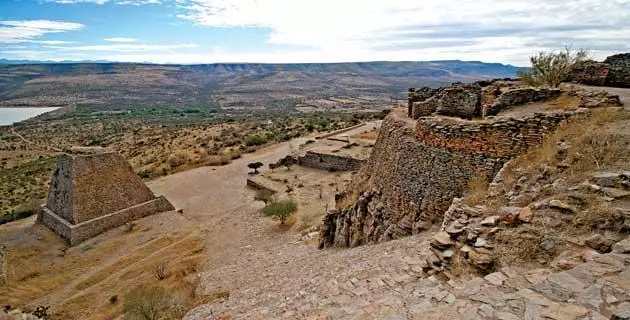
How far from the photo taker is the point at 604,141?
607 centimetres

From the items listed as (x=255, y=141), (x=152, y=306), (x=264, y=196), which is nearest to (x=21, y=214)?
(x=264, y=196)

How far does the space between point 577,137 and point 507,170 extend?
1.11 metres

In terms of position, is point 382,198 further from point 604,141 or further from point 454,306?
point 454,306

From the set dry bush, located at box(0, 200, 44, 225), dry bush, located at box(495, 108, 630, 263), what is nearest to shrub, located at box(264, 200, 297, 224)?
dry bush, located at box(495, 108, 630, 263)

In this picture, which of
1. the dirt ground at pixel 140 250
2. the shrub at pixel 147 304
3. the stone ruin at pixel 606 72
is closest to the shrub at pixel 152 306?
the shrub at pixel 147 304

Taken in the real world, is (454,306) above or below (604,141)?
below

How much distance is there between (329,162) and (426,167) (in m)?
16.9

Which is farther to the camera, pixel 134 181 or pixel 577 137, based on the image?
pixel 134 181

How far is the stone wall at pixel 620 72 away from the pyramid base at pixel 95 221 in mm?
17328

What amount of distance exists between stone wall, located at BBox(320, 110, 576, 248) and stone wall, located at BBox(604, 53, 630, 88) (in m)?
7.28

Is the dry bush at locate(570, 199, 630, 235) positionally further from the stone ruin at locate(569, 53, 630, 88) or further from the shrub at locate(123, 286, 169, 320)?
the stone ruin at locate(569, 53, 630, 88)

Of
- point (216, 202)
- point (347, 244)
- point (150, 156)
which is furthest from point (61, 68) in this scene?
point (347, 244)

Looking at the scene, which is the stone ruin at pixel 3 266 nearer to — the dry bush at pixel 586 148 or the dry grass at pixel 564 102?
the dry bush at pixel 586 148

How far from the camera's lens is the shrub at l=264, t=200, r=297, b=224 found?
56.0ft
